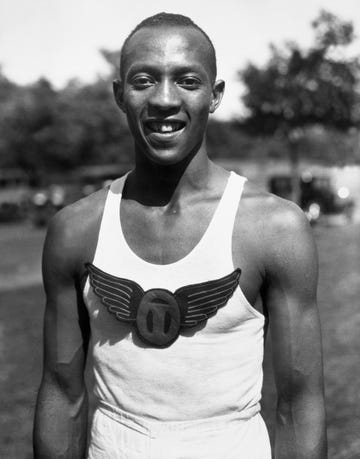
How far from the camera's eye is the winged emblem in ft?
6.11

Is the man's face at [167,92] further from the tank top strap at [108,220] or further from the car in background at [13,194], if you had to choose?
the car in background at [13,194]

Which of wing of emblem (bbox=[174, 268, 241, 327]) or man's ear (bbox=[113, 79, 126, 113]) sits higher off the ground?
man's ear (bbox=[113, 79, 126, 113])

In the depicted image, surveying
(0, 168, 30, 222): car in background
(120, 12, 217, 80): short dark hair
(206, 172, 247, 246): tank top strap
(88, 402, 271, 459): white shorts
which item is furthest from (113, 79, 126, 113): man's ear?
(0, 168, 30, 222): car in background

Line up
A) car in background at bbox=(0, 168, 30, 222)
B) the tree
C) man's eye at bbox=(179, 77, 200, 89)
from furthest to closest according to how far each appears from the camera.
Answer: car in background at bbox=(0, 168, 30, 222)
the tree
man's eye at bbox=(179, 77, 200, 89)

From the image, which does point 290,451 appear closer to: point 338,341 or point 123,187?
point 123,187

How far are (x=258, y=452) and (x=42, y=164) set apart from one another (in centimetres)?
4265

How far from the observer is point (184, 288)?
1.88 m

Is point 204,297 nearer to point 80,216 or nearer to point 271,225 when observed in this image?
point 271,225

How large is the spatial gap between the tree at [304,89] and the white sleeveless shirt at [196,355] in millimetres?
21926

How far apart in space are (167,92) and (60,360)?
744 millimetres

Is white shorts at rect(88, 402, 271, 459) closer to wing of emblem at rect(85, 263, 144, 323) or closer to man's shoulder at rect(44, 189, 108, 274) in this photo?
wing of emblem at rect(85, 263, 144, 323)

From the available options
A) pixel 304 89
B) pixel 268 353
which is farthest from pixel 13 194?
pixel 268 353

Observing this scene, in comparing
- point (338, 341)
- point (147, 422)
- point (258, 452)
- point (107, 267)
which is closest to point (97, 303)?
point (107, 267)

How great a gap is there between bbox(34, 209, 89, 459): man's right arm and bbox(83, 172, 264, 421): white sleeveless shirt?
0.16 meters
